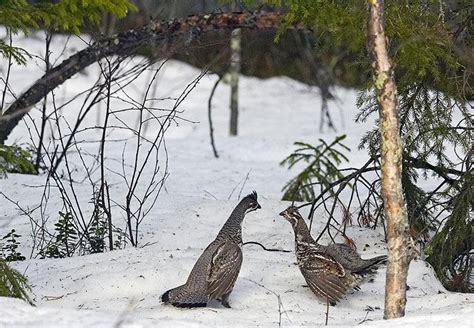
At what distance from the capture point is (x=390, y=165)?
5738 mm

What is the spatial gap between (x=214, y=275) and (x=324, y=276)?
89 centimetres

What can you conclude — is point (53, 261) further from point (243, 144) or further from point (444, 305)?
point (243, 144)

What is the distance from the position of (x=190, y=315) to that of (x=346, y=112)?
17.1 meters

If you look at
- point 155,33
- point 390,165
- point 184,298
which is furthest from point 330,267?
point 155,33

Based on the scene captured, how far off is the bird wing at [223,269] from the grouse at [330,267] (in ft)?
1.92

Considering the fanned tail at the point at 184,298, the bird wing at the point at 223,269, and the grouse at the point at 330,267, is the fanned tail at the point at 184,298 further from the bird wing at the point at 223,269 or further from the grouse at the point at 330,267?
Answer: the grouse at the point at 330,267

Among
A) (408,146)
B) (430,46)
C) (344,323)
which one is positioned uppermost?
(430,46)

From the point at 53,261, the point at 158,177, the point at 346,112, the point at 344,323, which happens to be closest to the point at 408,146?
the point at 344,323

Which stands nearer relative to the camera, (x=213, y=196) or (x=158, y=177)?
(x=213, y=196)

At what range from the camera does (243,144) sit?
16.8m

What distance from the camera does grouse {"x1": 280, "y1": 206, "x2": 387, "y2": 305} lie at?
6.95 m

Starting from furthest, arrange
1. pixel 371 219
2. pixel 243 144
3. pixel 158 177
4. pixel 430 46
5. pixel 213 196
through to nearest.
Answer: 1. pixel 243 144
2. pixel 158 177
3. pixel 213 196
4. pixel 371 219
5. pixel 430 46

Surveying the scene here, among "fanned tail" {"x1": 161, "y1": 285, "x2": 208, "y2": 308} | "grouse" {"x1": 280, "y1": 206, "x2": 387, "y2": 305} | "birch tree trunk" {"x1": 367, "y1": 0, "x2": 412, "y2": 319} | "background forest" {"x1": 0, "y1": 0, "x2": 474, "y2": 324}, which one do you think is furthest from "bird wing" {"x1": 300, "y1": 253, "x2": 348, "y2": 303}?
"birch tree trunk" {"x1": 367, "y1": 0, "x2": 412, "y2": 319}

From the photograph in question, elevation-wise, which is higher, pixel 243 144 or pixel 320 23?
pixel 320 23
